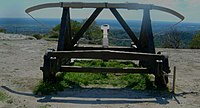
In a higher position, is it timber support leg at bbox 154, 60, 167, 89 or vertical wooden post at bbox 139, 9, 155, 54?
vertical wooden post at bbox 139, 9, 155, 54

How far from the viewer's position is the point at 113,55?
669cm

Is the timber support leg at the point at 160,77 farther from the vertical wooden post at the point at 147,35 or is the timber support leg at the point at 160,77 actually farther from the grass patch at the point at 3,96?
the grass patch at the point at 3,96

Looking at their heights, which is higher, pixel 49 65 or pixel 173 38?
pixel 173 38

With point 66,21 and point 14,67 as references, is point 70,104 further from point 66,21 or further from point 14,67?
point 14,67

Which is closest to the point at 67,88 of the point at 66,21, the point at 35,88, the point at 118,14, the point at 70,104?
the point at 35,88

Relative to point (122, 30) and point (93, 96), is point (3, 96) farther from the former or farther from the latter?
point (122, 30)

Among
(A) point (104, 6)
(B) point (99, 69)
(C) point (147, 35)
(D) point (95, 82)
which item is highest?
(A) point (104, 6)

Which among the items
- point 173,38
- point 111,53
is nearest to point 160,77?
point 111,53

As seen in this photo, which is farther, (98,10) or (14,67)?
(14,67)

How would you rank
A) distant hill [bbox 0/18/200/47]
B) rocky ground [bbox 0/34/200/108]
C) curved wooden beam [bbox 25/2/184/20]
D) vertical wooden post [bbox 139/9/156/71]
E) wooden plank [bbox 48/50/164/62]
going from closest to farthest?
rocky ground [bbox 0/34/200/108]
wooden plank [bbox 48/50/164/62]
vertical wooden post [bbox 139/9/156/71]
curved wooden beam [bbox 25/2/184/20]
distant hill [bbox 0/18/200/47]

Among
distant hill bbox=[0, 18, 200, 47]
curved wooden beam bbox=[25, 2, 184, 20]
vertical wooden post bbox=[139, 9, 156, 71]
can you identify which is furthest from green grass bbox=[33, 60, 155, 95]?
curved wooden beam bbox=[25, 2, 184, 20]

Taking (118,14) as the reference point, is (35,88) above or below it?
below

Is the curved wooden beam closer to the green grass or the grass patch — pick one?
the green grass

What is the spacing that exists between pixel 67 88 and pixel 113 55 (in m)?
1.23
